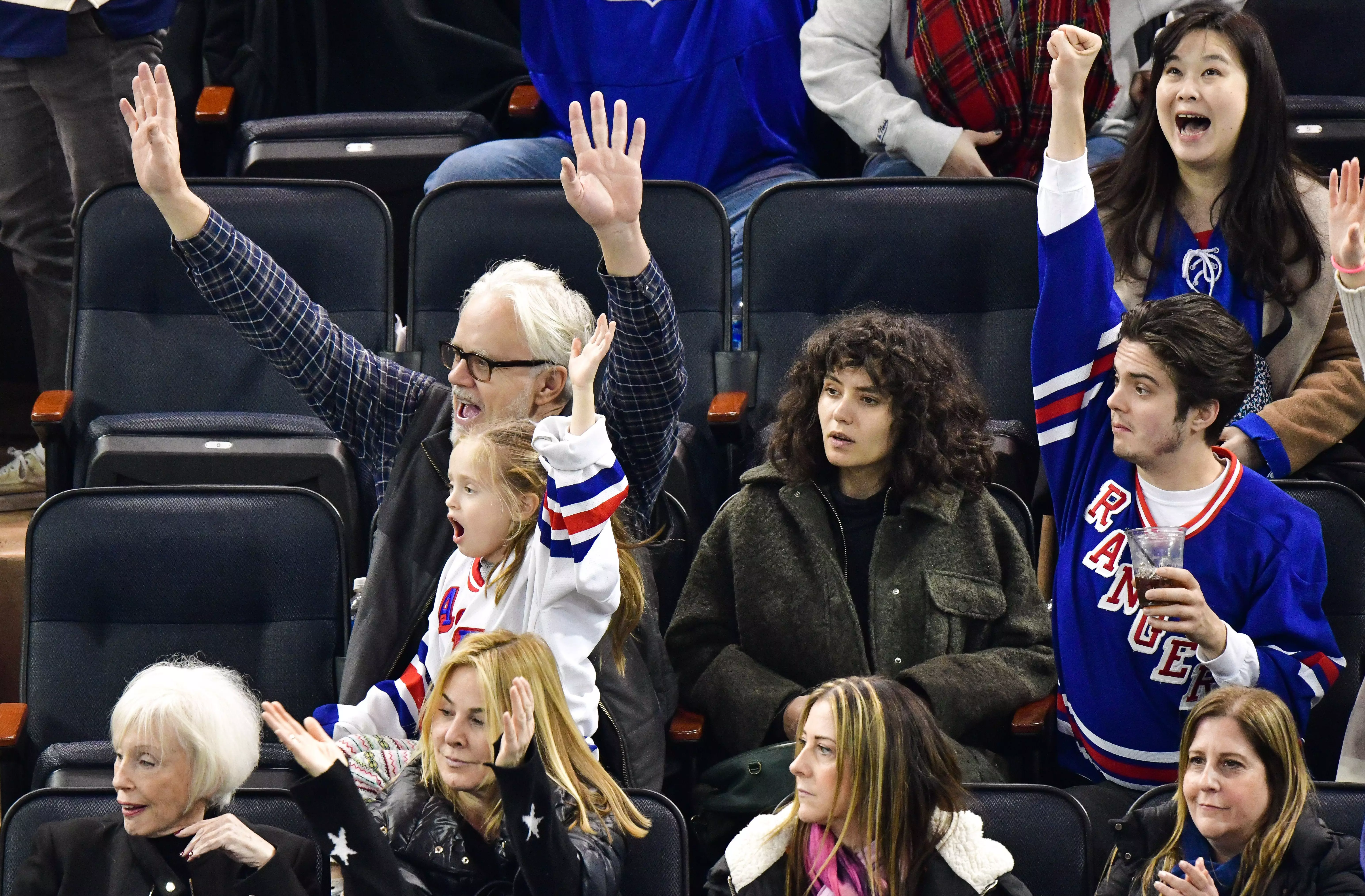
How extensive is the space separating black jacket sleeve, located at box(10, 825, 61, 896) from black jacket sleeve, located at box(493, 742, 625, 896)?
0.62m

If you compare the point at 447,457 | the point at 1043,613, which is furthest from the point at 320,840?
the point at 1043,613

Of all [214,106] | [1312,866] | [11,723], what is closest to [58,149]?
[214,106]

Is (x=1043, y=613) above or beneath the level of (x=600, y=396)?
beneath

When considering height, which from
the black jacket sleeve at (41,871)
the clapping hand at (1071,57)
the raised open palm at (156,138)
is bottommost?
the black jacket sleeve at (41,871)

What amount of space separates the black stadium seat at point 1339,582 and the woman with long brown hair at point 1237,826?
20.4 inches

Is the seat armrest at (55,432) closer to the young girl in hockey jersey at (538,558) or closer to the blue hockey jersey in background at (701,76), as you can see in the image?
the young girl in hockey jersey at (538,558)

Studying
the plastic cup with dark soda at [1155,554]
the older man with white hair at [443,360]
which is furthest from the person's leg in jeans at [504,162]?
the plastic cup with dark soda at [1155,554]

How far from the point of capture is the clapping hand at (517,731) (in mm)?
2146

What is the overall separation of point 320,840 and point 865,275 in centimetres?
172

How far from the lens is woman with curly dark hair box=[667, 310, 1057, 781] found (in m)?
2.77

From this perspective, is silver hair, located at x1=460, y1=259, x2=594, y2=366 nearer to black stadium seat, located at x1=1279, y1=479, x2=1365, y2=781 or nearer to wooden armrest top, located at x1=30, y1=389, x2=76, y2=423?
wooden armrest top, located at x1=30, y1=389, x2=76, y2=423

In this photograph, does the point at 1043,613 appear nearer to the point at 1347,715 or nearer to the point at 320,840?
the point at 1347,715

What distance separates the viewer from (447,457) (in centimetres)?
281

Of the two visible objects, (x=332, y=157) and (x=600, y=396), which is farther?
(x=332, y=157)
